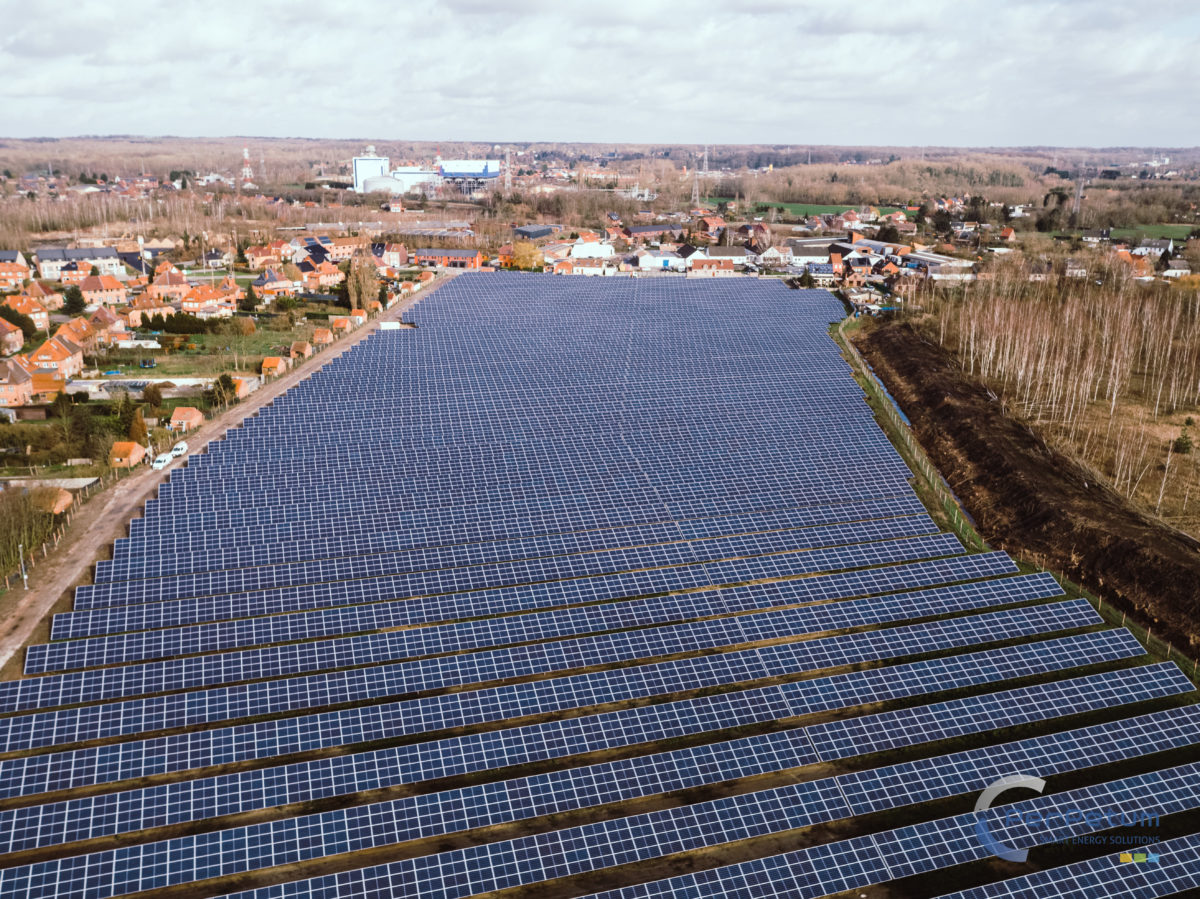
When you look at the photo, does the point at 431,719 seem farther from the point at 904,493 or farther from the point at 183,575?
the point at 904,493

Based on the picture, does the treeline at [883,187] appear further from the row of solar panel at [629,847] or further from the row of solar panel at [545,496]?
the row of solar panel at [629,847]

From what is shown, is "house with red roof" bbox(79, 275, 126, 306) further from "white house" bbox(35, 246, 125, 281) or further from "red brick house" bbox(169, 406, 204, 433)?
"red brick house" bbox(169, 406, 204, 433)

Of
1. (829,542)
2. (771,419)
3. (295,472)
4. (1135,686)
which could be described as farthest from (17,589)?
(1135,686)

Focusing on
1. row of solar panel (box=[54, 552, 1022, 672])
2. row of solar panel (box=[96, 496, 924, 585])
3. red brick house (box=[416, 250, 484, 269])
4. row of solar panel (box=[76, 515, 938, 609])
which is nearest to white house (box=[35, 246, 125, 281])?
red brick house (box=[416, 250, 484, 269])

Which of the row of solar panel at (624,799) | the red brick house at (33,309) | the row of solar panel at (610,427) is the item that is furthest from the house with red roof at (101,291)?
the row of solar panel at (624,799)

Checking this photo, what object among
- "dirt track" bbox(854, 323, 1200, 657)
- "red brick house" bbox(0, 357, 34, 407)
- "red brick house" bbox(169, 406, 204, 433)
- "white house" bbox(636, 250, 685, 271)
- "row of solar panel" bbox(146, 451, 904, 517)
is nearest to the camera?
"dirt track" bbox(854, 323, 1200, 657)

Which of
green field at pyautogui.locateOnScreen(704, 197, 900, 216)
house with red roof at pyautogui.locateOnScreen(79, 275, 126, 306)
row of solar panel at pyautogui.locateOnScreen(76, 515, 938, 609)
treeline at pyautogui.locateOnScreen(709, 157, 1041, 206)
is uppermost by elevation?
treeline at pyautogui.locateOnScreen(709, 157, 1041, 206)

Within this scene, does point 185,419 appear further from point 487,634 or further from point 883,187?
point 883,187

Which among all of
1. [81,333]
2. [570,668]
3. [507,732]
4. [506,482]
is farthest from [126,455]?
[81,333]
